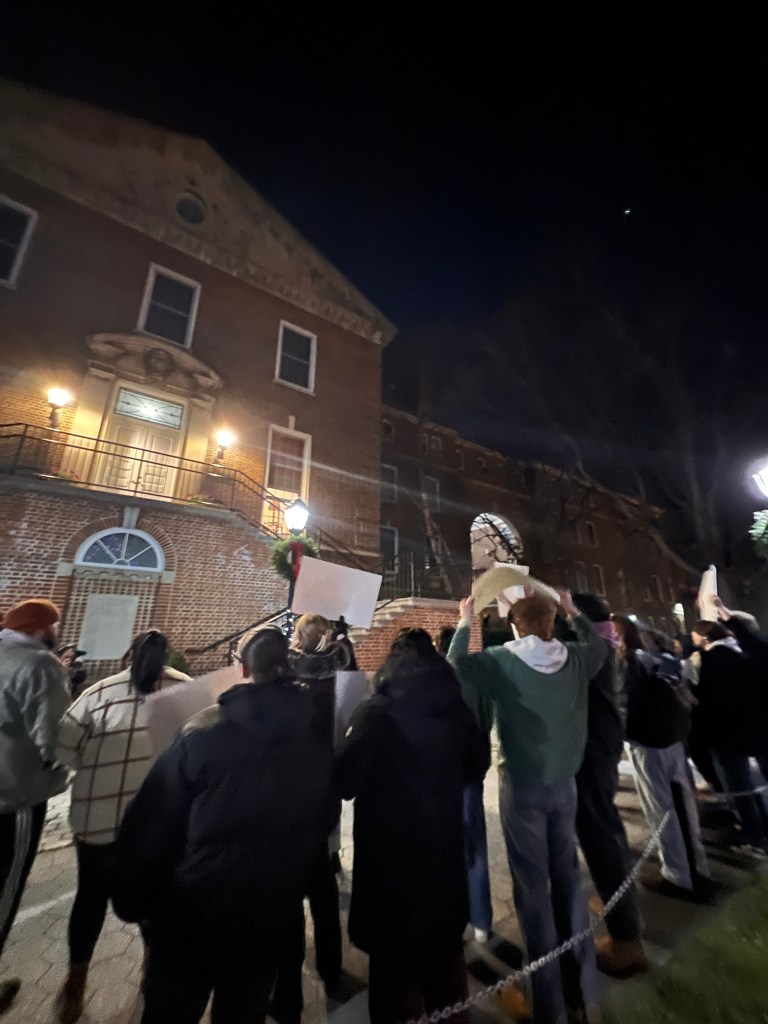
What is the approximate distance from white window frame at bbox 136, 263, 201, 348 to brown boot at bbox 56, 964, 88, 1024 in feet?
42.0

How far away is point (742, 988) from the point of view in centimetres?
182

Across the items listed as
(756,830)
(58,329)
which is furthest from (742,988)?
(58,329)

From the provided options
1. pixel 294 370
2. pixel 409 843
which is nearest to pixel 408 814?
pixel 409 843

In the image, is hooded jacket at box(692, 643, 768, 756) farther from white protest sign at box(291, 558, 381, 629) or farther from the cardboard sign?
white protest sign at box(291, 558, 381, 629)

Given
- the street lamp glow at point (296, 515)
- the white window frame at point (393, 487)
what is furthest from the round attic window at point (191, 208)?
the street lamp glow at point (296, 515)

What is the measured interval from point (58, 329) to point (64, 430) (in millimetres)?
2855

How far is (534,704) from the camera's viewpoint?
2.46 meters

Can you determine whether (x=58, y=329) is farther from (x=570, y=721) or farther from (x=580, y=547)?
(x=580, y=547)

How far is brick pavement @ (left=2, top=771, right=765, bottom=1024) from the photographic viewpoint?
7.53 feet

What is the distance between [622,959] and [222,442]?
11979 mm

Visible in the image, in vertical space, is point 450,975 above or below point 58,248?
below

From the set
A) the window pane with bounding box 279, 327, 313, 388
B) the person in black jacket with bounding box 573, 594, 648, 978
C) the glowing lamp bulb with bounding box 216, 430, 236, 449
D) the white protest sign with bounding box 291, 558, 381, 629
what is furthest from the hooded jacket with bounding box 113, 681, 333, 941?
the window pane with bounding box 279, 327, 313, 388

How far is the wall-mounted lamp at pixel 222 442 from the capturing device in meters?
11.7

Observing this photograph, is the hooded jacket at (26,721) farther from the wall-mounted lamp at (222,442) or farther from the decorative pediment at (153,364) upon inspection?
the decorative pediment at (153,364)
